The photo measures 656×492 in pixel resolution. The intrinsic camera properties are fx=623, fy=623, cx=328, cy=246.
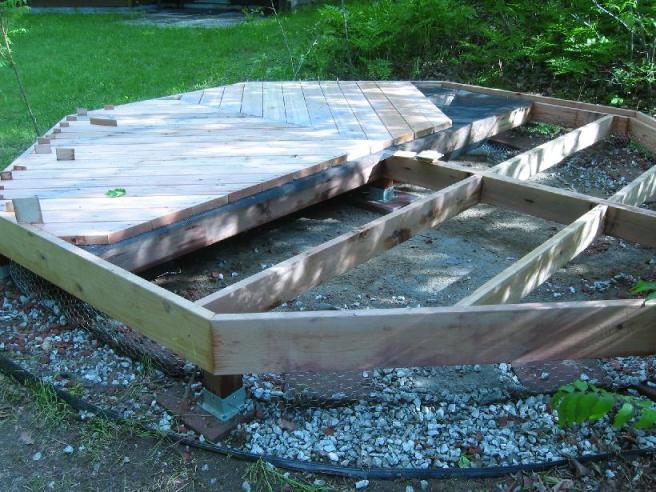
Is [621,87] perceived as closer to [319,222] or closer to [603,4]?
[603,4]

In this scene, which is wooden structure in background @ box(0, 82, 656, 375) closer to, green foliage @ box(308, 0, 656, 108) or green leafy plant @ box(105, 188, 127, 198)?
green leafy plant @ box(105, 188, 127, 198)

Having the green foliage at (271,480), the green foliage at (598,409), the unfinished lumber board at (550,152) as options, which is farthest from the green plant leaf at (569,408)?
the unfinished lumber board at (550,152)

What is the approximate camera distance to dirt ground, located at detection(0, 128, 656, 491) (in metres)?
1.99

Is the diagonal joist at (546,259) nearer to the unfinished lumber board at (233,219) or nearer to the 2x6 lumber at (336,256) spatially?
the 2x6 lumber at (336,256)

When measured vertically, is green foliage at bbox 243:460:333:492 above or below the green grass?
below

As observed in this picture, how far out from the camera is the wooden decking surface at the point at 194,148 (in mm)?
2852

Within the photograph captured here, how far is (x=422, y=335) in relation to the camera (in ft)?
6.73

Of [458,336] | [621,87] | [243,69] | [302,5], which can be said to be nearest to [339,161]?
[458,336]

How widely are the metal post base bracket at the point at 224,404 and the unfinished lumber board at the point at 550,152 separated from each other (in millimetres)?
2093

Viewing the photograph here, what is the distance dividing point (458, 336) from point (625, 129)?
3.53 meters

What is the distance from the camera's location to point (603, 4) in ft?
19.0

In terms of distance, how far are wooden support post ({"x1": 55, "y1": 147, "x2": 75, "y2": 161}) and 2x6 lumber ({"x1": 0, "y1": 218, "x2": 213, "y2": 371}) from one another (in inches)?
31.9

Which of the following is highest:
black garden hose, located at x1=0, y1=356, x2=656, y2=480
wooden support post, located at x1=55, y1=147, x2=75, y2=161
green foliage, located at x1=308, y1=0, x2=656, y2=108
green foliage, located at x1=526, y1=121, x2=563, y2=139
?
green foliage, located at x1=308, y1=0, x2=656, y2=108

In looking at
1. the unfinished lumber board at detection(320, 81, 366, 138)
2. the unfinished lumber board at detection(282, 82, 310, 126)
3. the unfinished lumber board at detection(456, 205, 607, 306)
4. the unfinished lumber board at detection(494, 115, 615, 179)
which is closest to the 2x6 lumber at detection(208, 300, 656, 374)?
the unfinished lumber board at detection(456, 205, 607, 306)
